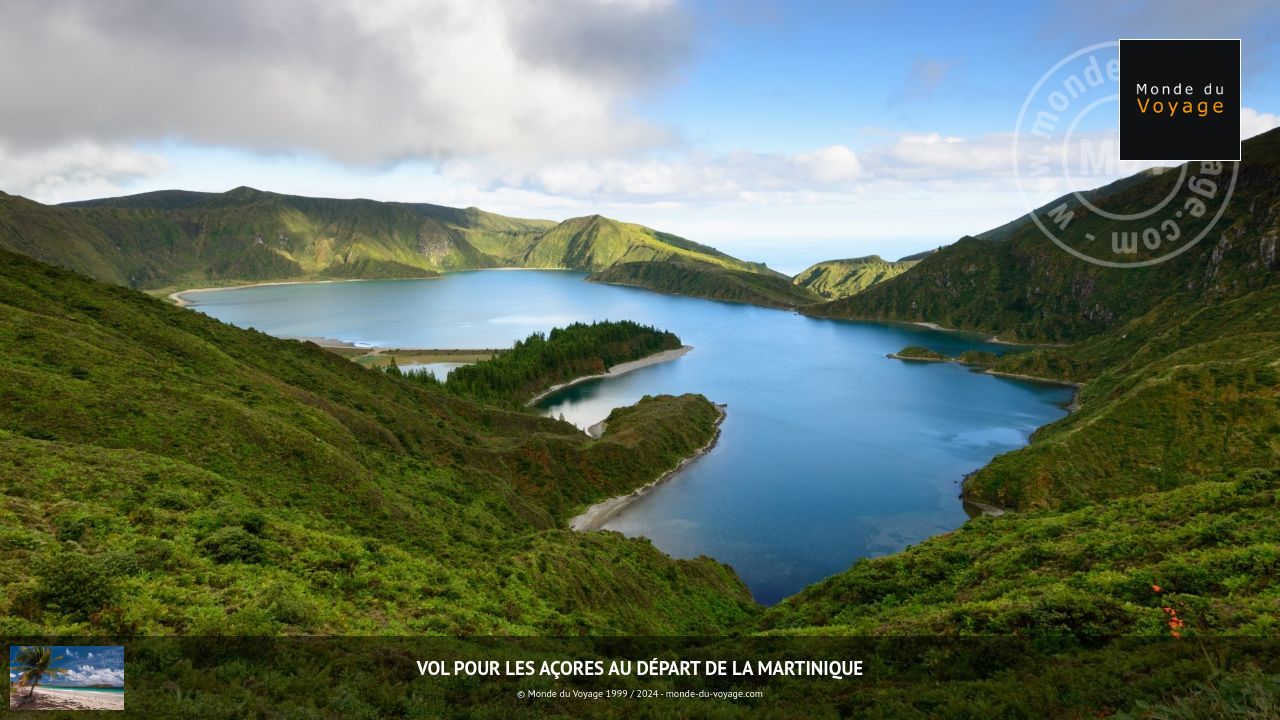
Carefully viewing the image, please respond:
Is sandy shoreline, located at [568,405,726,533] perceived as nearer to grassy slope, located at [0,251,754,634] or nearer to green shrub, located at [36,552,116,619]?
grassy slope, located at [0,251,754,634]

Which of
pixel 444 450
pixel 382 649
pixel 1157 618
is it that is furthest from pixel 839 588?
pixel 444 450

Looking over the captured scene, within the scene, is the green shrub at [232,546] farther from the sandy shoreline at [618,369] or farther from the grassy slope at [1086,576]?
the sandy shoreline at [618,369]

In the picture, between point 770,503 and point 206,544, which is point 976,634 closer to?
point 206,544

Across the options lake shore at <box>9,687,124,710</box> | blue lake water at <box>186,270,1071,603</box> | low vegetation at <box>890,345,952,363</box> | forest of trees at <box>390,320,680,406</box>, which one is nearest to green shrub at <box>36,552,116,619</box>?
lake shore at <box>9,687,124,710</box>

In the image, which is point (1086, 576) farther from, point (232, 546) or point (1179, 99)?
point (1179, 99)

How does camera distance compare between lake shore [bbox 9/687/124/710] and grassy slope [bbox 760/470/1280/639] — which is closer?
lake shore [bbox 9/687/124/710]

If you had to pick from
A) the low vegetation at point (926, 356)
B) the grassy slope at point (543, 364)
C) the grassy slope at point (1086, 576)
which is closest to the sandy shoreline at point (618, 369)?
the grassy slope at point (543, 364)
